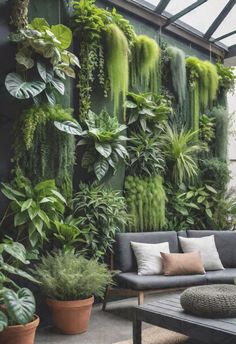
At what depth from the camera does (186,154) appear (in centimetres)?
522

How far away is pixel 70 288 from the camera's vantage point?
3.38 metres

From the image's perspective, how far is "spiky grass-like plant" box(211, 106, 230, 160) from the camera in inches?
226

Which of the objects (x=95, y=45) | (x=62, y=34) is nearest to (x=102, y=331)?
(x=62, y=34)

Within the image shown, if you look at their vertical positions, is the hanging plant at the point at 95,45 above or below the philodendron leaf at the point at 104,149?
above

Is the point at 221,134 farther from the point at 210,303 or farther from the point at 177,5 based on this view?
the point at 210,303

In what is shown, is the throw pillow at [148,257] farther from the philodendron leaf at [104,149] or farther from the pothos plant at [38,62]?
the pothos plant at [38,62]

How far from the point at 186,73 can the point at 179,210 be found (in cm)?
204

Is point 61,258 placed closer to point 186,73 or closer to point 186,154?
point 186,154

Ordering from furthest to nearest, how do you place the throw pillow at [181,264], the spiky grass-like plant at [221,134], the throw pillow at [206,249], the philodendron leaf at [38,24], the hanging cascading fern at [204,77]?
the spiky grass-like plant at [221,134], the hanging cascading fern at [204,77], the throw pillow at [206,249], the throw pillow at [181,264], the philodendron leaf at [38,24]

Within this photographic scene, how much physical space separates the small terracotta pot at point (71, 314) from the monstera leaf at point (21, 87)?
1.91 metres

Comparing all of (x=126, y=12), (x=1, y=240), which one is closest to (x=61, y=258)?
(x=1, y=240)

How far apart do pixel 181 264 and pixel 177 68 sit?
2.74m

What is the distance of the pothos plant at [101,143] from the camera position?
4.18 metres

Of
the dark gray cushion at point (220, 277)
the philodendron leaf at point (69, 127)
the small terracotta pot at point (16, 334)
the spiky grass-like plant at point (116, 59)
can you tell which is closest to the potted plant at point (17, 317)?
the small terracotta pot at point (16, 334)
